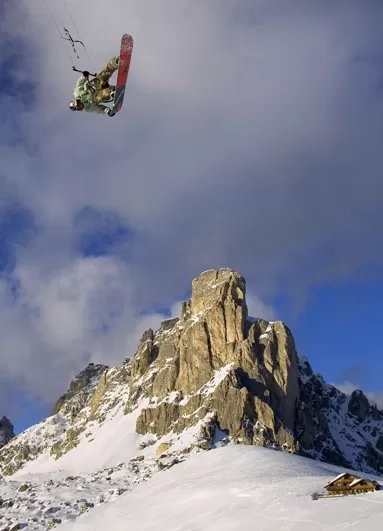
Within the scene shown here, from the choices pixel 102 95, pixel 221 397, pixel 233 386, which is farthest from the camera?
pixel 233 386

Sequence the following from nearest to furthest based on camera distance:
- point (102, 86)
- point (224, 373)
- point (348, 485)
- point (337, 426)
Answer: point (102, 86) → point (348, 485) → point (224, 373) → point (337, 426)

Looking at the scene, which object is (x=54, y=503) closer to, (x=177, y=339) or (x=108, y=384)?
(x=177, y=339)

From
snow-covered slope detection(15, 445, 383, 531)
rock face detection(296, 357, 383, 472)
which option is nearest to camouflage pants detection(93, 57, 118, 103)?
snow-covered slope detection(15, 445, 383, 531)

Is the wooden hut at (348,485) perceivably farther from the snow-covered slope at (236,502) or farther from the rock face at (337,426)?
the rock face at (337,426)

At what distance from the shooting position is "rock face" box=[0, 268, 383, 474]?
110 m

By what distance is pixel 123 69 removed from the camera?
794 inches

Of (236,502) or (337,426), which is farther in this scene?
(337,426)

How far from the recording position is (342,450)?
13462 cm

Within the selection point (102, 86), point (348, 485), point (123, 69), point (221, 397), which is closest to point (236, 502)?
point (348, 485)

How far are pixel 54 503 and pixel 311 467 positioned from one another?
132 ft

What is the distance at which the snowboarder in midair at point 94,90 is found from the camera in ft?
66.2

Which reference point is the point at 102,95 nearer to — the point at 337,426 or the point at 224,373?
the point at 224,373

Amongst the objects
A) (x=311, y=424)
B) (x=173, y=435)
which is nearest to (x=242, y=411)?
(x=173, y=435)

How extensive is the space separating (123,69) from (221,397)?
100486 millimetres
